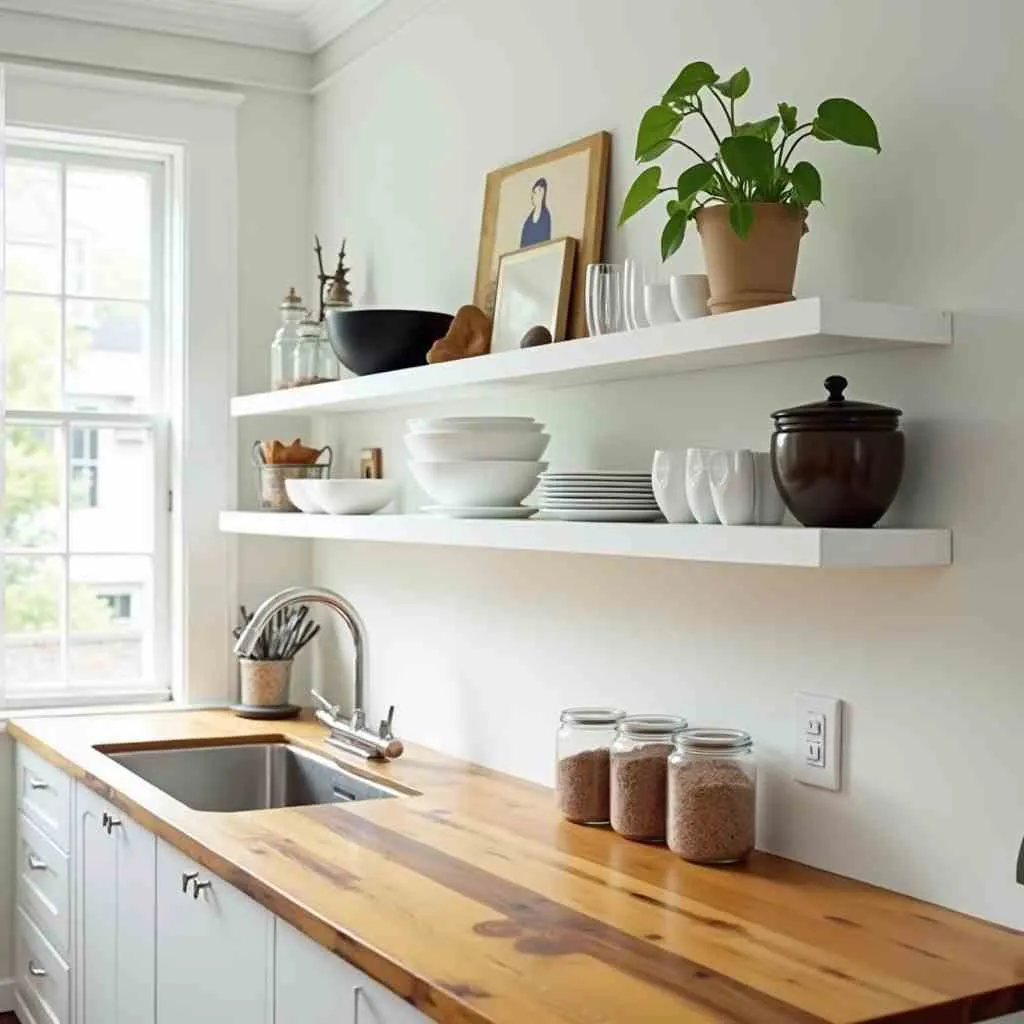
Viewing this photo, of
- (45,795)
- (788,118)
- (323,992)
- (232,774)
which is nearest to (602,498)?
(788,118)

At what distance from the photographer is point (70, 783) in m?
3.35

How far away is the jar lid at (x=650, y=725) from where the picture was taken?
245 cm

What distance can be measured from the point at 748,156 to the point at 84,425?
8.10 ft

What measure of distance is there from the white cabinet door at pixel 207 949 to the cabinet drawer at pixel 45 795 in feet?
2.31

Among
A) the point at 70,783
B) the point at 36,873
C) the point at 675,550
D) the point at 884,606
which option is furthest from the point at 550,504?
the point at 36,873

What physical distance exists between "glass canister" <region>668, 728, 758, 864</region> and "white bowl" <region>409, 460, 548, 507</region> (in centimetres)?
66

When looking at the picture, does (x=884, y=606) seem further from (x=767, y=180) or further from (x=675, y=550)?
(x=767, y=180)

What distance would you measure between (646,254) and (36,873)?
7.22 feet

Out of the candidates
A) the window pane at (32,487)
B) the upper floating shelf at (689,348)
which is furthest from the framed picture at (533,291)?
the window pane at (32,487)

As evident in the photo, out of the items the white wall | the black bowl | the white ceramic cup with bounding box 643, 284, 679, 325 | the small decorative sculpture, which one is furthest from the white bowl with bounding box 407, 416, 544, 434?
the white ceramic cup with bounding box 643, 284, 679, 325

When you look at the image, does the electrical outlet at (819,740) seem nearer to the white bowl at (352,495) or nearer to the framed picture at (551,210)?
the framed picture at (551,210)

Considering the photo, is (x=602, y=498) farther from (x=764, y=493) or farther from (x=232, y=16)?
(x=232, y=16)

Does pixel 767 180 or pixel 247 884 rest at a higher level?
pixel 767 180

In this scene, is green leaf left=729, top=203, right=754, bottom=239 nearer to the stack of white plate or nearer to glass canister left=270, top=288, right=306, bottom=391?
the stack of white plate
